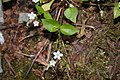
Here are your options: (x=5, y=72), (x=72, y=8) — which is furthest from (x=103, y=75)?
(x=5, y=72)

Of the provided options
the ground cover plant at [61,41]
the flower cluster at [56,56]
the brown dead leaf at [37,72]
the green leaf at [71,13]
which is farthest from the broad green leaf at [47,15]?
the brown dead leaf at [37,72]

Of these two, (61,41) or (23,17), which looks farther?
(23,17)

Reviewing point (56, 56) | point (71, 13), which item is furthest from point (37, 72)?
point (71, 13)

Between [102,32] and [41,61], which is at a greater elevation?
[102,32]

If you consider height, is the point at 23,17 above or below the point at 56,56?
above

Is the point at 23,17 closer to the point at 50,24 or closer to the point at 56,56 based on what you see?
the point at 50,24

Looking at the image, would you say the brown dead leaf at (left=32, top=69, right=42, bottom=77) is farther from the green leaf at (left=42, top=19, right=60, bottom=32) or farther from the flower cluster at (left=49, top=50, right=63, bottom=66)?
the green leaf at (left=42, top=19, right=60, bottom=32)

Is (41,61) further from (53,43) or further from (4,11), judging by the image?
(4,11)

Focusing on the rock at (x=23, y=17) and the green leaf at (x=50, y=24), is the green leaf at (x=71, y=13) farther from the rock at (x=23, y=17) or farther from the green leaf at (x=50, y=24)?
the rock at (x=23, y=17)
